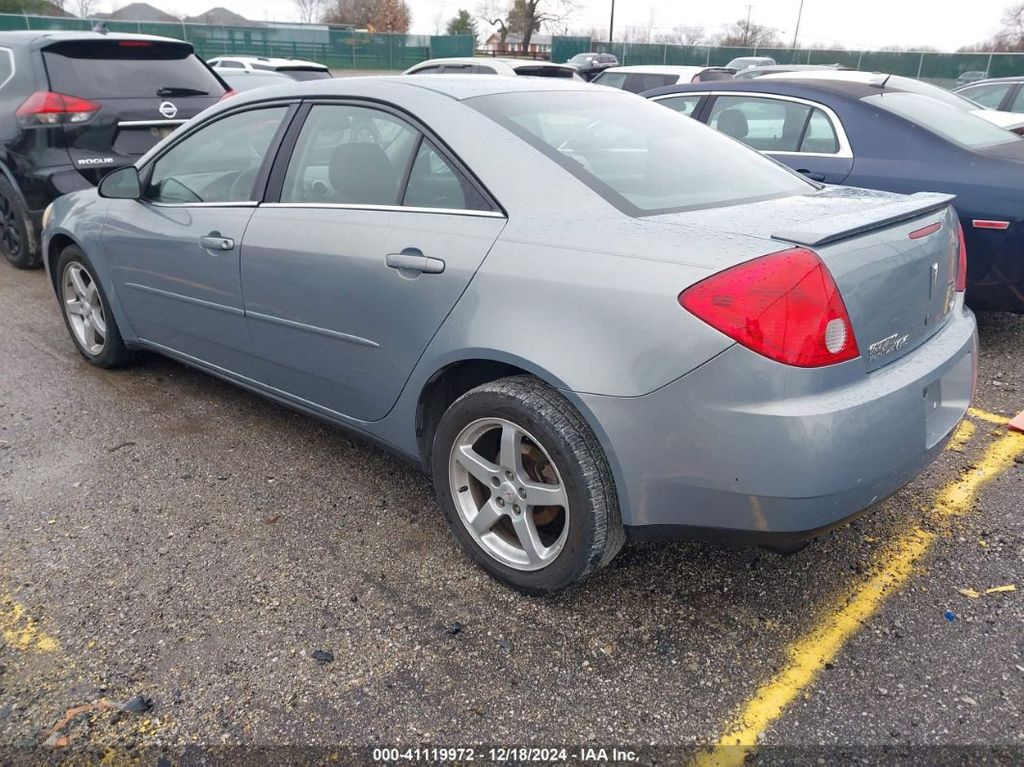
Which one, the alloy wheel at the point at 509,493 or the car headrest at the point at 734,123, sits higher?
the car headrest at the point at 734,123

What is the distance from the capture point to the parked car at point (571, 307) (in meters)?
1.97

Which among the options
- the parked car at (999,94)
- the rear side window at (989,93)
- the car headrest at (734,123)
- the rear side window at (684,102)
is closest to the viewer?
the car headrest at (734,123)

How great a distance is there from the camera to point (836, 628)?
2385 millimetres

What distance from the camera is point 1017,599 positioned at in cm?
248

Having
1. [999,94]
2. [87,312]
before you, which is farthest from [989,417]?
[999,94]

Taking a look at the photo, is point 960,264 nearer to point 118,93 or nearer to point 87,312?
point 87,312

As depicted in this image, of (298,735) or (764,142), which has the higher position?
(764,142)

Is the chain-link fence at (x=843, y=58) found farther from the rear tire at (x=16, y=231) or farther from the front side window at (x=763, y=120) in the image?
the rear tire at (x=16, y=231)

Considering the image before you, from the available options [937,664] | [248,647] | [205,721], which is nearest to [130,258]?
[248,647]

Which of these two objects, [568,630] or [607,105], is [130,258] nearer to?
[607,105]

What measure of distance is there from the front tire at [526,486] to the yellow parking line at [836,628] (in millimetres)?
575

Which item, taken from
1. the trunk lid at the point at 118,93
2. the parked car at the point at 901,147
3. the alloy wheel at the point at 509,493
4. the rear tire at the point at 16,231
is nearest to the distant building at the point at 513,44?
the trunk lid at the point at 118,93

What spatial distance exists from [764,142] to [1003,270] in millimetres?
1782

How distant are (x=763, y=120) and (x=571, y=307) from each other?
154 inches
